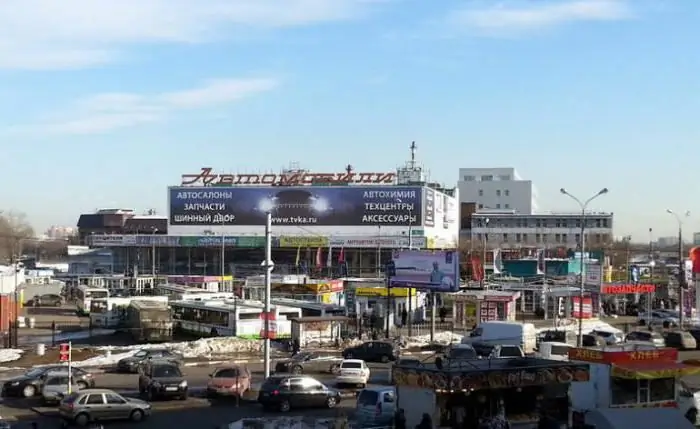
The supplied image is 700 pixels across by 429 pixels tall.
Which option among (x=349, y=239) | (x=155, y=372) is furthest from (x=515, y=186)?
(x=155, y=372)

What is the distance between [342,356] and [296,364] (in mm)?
5420

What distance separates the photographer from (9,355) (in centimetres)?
4172

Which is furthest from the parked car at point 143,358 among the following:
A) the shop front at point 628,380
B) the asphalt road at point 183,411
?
the shop front at point 628,380

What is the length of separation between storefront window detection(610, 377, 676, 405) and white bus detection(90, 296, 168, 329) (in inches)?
1531

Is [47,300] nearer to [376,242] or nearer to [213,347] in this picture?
[213,347]

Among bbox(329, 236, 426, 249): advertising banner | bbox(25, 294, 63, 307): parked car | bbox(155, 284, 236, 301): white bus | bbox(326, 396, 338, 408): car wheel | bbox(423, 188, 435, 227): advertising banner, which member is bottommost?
bbox(25, 294, 63, 307): parked car

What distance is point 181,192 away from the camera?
4744 inches

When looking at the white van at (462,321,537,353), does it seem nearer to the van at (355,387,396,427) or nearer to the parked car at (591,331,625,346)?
the parked car at (591,331,625,346)

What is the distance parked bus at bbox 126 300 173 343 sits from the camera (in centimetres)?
5231

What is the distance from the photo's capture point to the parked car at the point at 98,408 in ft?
80.7

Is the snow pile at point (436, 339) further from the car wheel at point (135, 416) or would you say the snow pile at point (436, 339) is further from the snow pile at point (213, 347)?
the car wheel at point (135, 416)

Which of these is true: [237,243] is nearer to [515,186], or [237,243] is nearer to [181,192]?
[181,192]

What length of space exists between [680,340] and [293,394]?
90.8ft

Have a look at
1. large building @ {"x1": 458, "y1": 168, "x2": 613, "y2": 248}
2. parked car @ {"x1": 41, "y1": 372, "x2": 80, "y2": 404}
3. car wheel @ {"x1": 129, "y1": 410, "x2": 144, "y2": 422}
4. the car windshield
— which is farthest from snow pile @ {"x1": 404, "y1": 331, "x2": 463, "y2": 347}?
large building @ {"x1": 458, "y1": 168, "x2": 613, "y2": 248}
